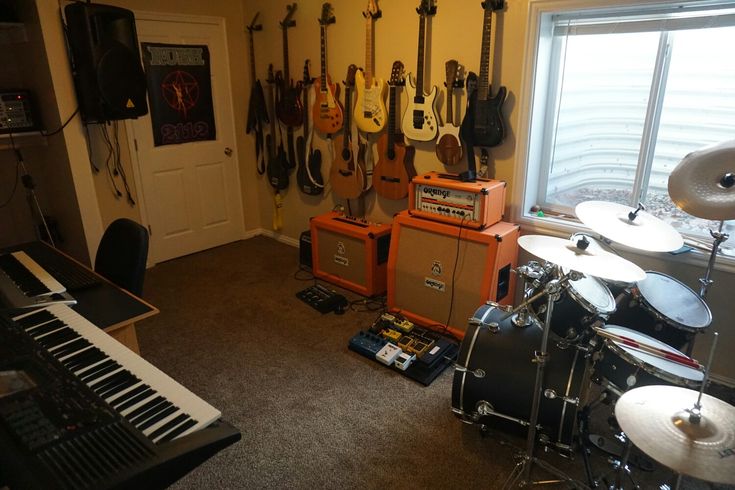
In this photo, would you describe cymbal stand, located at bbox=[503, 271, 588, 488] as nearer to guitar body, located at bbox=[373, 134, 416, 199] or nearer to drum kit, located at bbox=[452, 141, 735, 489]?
drum kit, located at bbox=[452, 141, 735, 489]

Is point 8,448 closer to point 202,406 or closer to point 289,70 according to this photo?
point 202,406

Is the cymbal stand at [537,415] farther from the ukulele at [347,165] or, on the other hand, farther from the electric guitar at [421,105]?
the ukulele at [347,165]

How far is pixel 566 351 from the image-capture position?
1896 mm

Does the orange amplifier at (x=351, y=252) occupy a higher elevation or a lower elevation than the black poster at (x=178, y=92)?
lower

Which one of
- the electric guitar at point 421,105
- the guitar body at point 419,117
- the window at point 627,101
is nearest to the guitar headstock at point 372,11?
the electric guitar at point 421,105

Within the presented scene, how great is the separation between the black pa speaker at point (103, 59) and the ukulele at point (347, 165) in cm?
137

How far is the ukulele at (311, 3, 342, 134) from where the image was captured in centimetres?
348

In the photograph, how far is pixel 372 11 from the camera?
10.4ft

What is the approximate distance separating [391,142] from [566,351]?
1.87 m

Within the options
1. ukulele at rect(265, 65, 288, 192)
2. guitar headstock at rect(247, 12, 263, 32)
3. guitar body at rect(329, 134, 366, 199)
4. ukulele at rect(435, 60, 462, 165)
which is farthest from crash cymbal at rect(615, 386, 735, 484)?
guitar headstock at rect(247, 12, 263, 32)

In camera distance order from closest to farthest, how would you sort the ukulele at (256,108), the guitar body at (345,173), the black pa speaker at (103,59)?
the black pa speaker at (103,59), the guitar body at (345,173), the ukulele at (256,108)

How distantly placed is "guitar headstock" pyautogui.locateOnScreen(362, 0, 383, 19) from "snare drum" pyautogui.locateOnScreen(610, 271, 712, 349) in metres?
2.30

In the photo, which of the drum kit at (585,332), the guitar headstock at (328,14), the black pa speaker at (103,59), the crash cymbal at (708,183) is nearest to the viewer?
the drum kit at (585,332)

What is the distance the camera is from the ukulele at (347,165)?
352 cm
